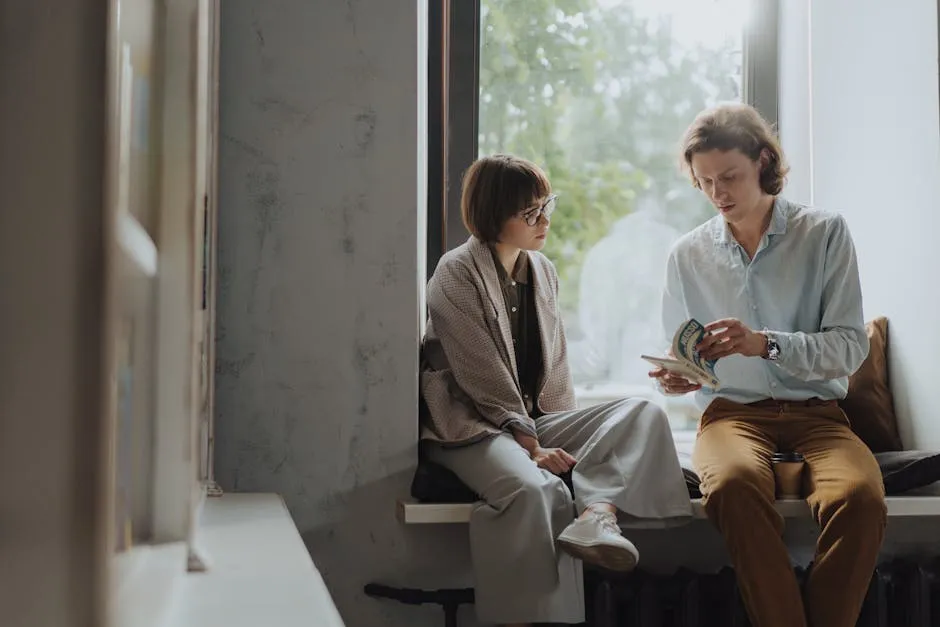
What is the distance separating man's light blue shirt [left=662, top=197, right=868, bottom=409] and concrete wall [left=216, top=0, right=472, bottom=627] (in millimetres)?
714

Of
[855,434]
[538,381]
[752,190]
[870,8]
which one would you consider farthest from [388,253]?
[870,8]

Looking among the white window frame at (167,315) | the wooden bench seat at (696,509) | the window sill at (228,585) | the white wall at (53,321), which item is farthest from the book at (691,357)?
the white wall at (53,321)

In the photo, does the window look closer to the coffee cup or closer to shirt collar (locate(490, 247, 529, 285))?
shirt collar (locate(490, 247, 529, 285))

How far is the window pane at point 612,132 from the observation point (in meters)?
2.87

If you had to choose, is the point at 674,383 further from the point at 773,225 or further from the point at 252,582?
the point at 252,582

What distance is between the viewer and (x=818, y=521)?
213cm

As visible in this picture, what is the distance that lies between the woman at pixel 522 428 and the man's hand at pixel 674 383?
0.43ft

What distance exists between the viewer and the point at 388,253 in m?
2.39

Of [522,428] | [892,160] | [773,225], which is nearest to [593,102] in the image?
[773,225]

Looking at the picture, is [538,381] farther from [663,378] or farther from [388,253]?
[388,253]

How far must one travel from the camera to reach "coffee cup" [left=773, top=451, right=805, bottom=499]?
7.35 ft

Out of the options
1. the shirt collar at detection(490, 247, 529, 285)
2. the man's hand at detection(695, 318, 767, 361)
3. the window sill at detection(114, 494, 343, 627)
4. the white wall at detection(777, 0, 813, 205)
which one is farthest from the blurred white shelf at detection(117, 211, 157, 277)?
the white wall at detection(777, 0, 813, 205)

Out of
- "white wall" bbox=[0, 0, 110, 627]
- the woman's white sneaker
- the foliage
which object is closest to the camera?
"white wall" bbox=[0, 0, 110, 627]

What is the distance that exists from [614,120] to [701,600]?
1345 mm
